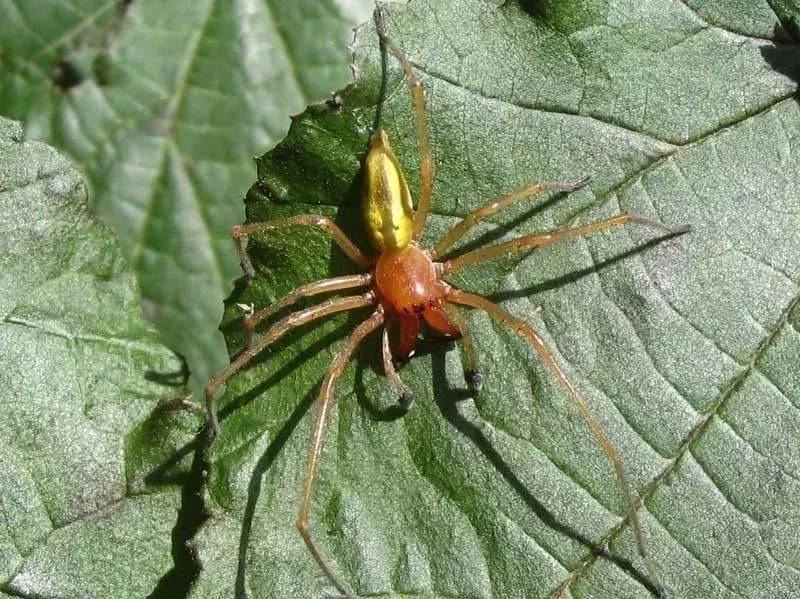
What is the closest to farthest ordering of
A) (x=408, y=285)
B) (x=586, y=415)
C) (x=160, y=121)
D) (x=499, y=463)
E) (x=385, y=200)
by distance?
(x=586, y=415) → (x=499, y=463) → (x=385, y=200) → (x=408, y=285) → (x=160, y=121)

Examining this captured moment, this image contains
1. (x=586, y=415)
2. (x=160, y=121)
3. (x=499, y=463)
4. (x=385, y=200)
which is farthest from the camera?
(x=160, y=121)

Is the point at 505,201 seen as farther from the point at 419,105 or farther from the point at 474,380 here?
the point at 474,380

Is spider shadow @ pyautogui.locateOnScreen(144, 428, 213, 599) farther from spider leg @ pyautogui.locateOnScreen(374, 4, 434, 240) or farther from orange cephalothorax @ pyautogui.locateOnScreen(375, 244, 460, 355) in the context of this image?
A: spider leg @ pyautogui.locateOnScreen(374, 4, 434, 240)

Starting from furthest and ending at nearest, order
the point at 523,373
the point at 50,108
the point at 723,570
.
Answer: the point at 50,108, the point at 523,373, the point at 723,570

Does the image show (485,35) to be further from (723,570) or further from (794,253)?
(723,570)

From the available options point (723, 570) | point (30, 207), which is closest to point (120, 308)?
point (30, 207)

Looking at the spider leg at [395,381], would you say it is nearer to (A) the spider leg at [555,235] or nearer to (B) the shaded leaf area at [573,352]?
(B) the shaded leaf area at [573,352]

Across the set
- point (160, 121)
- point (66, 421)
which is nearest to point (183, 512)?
point (66, 421)

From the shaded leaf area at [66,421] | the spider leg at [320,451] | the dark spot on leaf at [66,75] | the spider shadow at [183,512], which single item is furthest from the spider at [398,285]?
the dark spot on leaf at [66,75]
